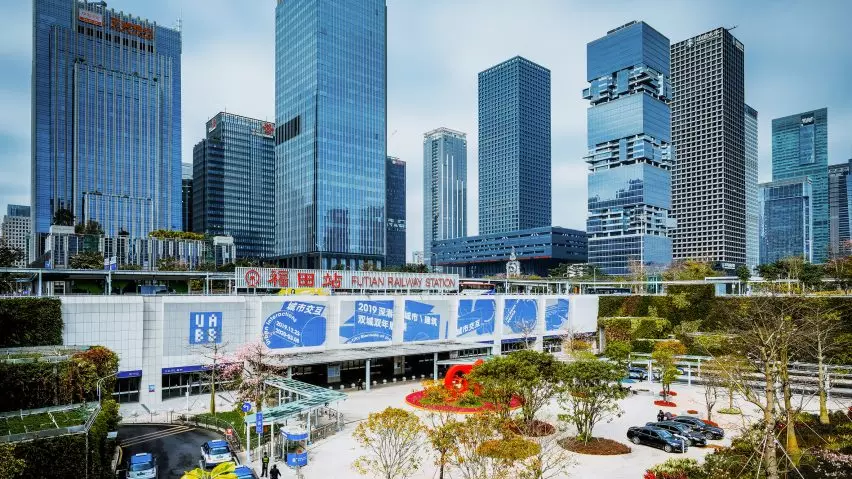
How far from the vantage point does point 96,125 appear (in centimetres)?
18362

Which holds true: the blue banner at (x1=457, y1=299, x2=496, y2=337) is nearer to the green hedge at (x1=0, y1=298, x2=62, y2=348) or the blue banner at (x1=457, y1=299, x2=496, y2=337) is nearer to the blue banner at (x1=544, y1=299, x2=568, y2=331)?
the blue banner at (x1=544, y1=299, x2=568, y2=331)

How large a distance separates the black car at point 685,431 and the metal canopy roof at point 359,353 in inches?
1032

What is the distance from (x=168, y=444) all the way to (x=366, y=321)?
2575 cm

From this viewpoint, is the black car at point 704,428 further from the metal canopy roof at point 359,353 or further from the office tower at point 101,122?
the office tower at point 101,122

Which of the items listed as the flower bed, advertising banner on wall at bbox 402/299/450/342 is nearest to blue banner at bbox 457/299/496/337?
advertising banner on wall at bbox 402/299/450/342

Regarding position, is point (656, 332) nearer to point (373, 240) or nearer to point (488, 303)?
point (488, 303)

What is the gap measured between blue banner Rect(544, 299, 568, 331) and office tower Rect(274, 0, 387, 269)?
93.5 m

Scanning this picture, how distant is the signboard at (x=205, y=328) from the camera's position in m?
47.9

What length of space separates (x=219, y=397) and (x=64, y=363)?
19479mm

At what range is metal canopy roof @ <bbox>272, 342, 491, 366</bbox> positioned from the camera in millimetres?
50500

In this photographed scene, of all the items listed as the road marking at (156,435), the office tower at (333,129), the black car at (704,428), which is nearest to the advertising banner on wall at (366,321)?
the road marking at (156,435)

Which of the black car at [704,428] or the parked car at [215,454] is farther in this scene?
the black car at [704,428]

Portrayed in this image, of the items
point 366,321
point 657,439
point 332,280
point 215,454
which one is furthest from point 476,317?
point 215,454

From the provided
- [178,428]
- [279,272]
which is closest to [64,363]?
[178,428]
